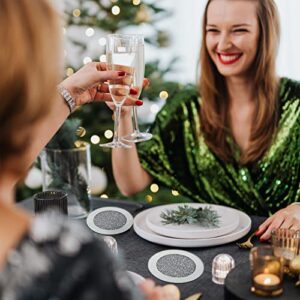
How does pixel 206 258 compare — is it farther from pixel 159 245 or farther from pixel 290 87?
pixel 290 87

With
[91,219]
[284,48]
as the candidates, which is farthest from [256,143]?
[284,48]

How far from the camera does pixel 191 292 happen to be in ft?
4.40

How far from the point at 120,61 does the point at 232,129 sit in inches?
31.7

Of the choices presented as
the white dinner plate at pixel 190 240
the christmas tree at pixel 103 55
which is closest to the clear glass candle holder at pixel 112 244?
the white dinner plate at pixel 190 240

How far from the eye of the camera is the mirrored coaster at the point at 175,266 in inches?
55.1

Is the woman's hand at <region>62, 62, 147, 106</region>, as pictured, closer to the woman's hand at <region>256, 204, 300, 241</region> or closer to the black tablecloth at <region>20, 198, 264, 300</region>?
the black tablecloth at <region>20, 198, 264, 300</region>

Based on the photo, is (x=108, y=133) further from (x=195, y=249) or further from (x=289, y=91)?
(x=195, y=249)

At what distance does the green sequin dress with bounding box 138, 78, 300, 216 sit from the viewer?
2.25 metres

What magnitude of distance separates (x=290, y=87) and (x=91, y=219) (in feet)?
3.17

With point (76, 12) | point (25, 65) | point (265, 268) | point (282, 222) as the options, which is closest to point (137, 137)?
point (282, 222)

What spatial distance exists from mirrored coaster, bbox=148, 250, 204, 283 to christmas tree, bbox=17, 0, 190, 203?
5.40 feet

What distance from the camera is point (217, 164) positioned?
2.35m

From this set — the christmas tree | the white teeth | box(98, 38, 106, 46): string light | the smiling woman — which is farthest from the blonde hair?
box(98, 38, 106, 46): string light

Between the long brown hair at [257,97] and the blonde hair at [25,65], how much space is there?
155 centimetres
